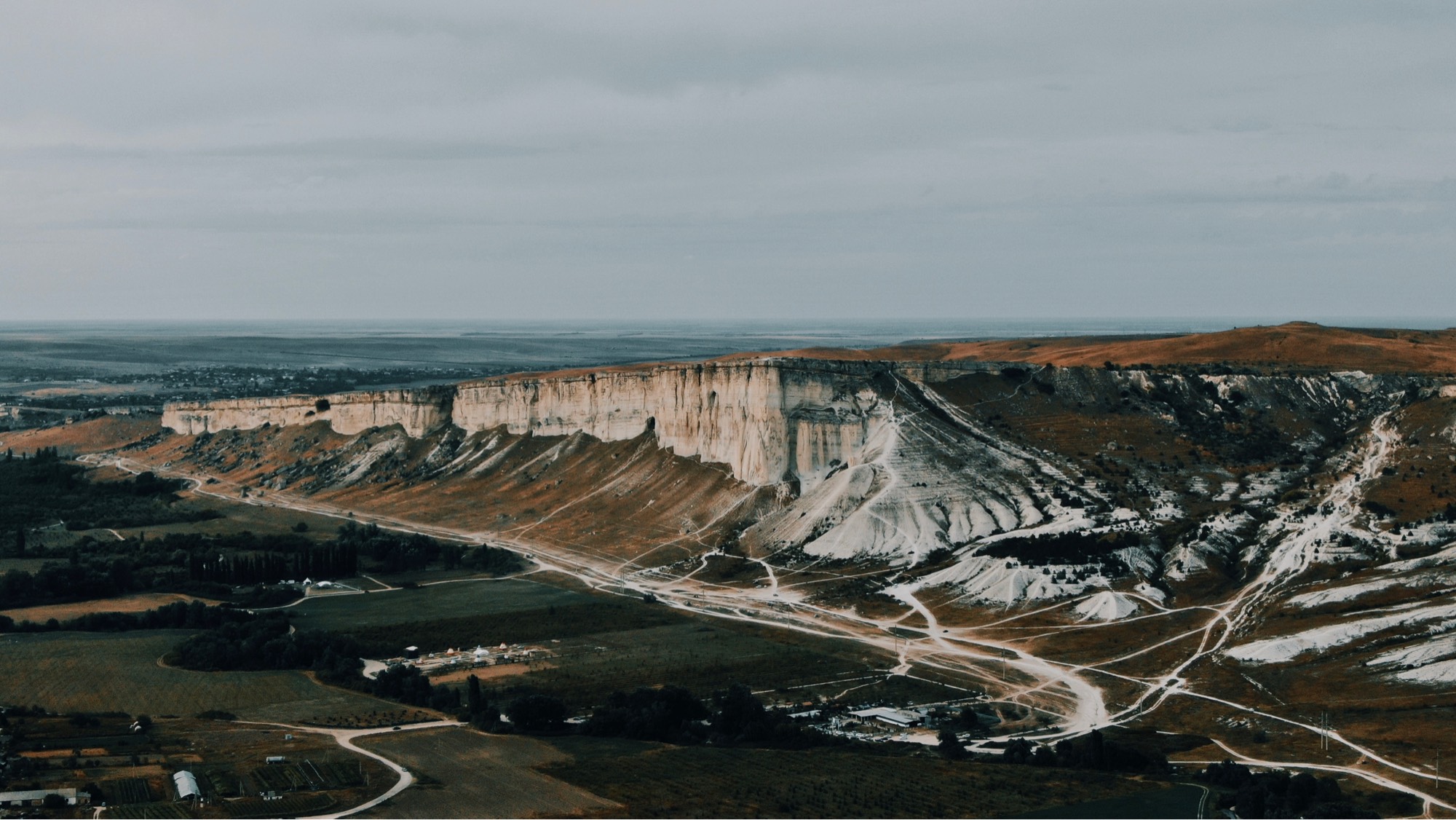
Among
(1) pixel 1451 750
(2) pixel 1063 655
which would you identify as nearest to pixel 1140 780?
(1) pixel 1451 750

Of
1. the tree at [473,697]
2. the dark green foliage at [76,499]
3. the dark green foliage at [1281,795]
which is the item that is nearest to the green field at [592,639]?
the tree at [473,697]

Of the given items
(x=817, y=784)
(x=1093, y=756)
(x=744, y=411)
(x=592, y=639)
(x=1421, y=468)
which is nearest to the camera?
(x=817, y=784)

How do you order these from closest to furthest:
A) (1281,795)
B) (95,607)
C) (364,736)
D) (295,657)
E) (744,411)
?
(1281,795)
(364,736)
(295,657)
(95,607)
(744,411)

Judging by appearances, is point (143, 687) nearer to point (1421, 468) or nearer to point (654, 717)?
point (654, 717)

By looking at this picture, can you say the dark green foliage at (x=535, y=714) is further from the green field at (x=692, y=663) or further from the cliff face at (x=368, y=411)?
the cliff face at (x=368, y=411)

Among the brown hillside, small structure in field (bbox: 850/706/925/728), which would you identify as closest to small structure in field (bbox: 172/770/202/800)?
small structure in field (bbox: 850/706/925/728)

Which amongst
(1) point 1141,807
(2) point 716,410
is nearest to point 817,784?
(1) point 1141,807

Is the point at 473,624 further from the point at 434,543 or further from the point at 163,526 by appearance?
the point at 163,526
